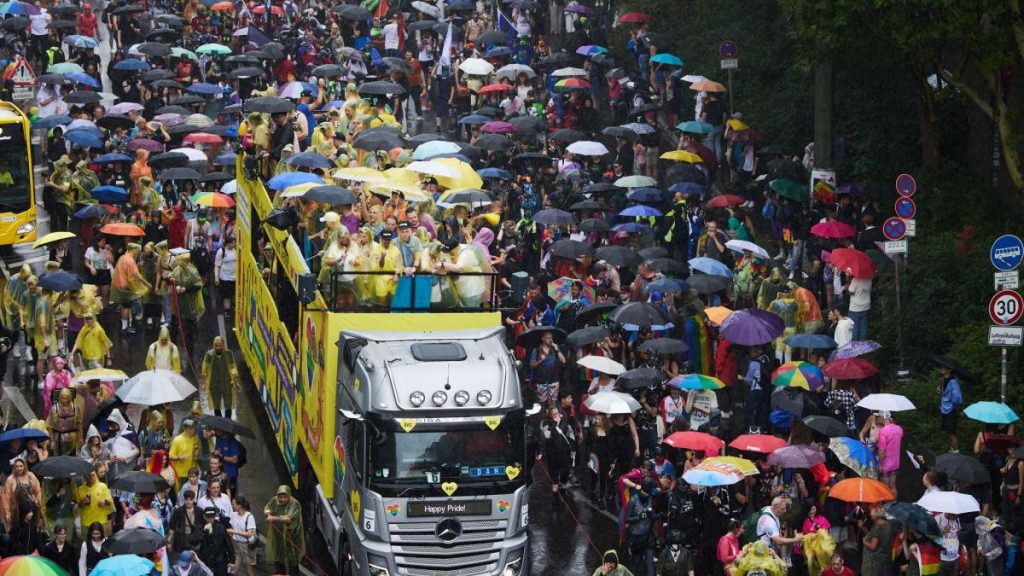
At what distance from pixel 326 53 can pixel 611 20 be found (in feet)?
24.4

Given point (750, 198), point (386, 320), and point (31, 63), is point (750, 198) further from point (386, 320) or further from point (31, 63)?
point (31, 63)

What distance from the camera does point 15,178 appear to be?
3300 cm

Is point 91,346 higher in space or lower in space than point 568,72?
lower

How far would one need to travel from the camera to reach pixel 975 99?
2902 cm

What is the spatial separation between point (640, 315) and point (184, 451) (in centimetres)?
693

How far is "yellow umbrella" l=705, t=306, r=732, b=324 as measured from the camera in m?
25.7

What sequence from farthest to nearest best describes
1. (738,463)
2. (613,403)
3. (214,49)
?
1. (214,49)
2. (613,403)
3. (738,463)

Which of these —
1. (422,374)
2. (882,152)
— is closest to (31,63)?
(882,152)

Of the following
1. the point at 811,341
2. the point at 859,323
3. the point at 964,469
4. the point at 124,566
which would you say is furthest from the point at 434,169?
the point at 124,566

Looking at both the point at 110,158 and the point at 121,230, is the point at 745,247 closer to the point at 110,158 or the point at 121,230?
the point at 121,230

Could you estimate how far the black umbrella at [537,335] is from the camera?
25.6 metres

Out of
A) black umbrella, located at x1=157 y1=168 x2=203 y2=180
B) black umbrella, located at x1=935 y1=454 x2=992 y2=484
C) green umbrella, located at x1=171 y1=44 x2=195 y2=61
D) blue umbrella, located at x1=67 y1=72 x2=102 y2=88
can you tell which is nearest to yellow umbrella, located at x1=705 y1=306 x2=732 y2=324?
black umbrella, located at x1=935 y1=454 x2=992 y2=484

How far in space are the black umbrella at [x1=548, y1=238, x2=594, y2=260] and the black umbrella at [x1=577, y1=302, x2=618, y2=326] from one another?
1.99 meters

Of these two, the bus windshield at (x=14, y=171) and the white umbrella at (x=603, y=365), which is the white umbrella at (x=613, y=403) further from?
the bus windshield at (x=14, y=171)
